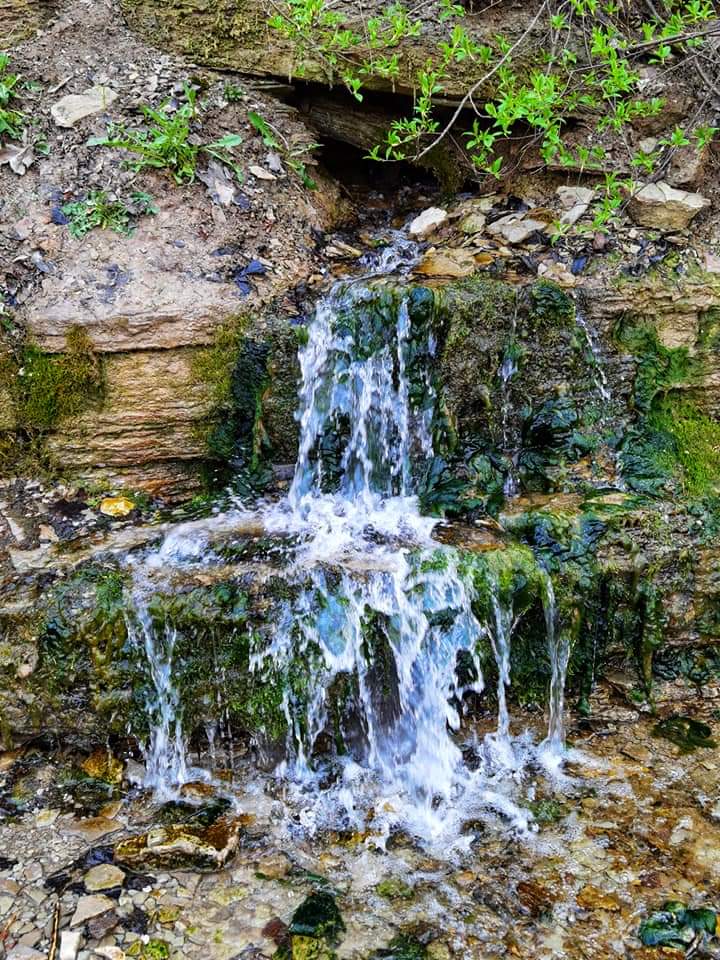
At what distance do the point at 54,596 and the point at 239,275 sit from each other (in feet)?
7.32

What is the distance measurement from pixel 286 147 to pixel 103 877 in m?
4.53

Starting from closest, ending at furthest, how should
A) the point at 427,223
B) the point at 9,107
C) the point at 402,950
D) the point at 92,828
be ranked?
1. the point at 402,950
2. the point at 92,828
3. the point at 9,107
4. the point at 427,223

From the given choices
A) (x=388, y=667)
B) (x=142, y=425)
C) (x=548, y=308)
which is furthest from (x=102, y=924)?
(x=548, y=308)

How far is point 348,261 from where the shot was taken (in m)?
5.06

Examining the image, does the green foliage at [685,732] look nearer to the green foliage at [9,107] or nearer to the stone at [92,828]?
the stone at [92,828]

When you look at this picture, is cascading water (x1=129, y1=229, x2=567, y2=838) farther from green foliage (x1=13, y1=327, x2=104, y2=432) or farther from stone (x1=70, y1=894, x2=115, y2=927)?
green foliage (x1=13, y1=327, x2=104, y2=432)

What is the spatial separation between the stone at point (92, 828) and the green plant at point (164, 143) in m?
3.74

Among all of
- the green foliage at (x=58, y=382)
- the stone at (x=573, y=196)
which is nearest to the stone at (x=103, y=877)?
the green foliage at (x=58, y=382)

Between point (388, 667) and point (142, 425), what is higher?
point (142, 425)

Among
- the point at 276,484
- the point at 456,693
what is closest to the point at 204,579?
the point at 276,484

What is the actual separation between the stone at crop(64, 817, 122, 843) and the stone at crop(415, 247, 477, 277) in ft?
11.8

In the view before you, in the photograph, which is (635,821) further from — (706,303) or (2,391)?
(2,391)

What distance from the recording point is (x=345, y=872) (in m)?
3.07

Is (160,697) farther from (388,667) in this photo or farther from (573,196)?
(573,196)
